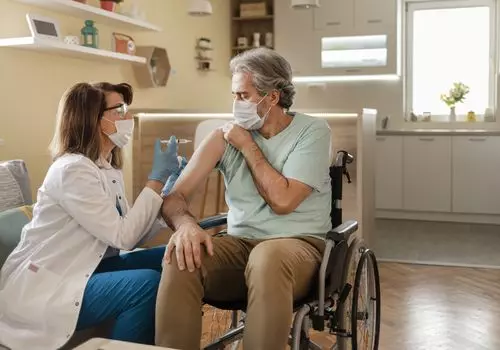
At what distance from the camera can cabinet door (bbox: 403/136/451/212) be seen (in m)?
5.92

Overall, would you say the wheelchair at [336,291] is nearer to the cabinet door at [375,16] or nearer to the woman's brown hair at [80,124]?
the woman's brown hair at [80,124]

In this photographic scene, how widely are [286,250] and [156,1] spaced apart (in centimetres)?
394

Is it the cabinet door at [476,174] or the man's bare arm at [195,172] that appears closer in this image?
the man's bare arm at [195,172]

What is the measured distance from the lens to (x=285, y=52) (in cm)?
649

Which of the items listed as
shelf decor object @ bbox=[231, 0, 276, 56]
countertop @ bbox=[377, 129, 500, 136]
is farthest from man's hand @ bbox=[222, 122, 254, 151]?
shelf decor object @ bbox=[231, 0, 276, 56]

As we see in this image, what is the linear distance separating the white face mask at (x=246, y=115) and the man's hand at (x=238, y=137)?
23mm

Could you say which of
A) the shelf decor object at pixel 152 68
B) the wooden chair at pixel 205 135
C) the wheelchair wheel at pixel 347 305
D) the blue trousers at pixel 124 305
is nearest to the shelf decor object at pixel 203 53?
the shelf decor object at pixel 152 68

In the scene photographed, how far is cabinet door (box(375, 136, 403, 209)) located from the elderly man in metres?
4.18

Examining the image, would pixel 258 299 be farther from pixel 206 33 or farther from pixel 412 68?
pixel 412 68

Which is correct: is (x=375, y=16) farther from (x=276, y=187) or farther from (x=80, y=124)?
(x=80, y=124)

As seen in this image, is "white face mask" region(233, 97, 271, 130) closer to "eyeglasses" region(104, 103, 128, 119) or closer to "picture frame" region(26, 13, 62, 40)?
"eyeglasses" region(104, 103, 128, 119)

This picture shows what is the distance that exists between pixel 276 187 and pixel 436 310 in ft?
5.68

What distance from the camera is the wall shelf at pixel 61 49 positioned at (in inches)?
132

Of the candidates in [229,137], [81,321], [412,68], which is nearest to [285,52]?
[412,68]
